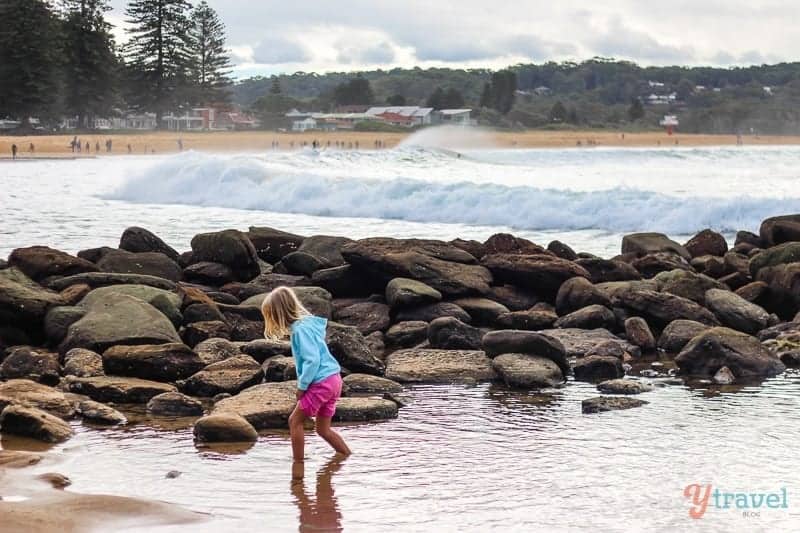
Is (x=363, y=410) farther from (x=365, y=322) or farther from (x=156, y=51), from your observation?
(x=156, y=51)

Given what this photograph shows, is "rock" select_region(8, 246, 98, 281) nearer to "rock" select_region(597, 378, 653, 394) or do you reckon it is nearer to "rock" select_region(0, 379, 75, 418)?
"rock" select_region(0, 379, 75, 418)

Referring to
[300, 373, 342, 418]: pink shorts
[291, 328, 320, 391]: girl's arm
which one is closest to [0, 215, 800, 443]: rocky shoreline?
[300, 373, 342, 418]: pink shorts

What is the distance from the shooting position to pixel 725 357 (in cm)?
1070

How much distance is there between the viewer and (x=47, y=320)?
1141cm

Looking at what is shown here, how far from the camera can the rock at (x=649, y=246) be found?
1641 cm

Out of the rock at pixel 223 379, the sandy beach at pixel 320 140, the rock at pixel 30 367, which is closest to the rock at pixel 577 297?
the rock at pixel 223 379

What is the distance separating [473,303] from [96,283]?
4.02 m

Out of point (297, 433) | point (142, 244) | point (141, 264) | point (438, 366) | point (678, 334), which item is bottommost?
point (438, 366)

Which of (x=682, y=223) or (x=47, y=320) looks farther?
(x=682, y=223)

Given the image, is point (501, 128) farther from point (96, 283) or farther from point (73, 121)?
point (96, 283)

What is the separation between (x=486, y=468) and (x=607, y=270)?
7.55 meters

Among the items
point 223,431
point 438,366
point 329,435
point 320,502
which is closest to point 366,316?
point 438,366

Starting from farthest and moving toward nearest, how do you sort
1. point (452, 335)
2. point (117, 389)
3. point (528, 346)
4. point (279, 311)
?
point (452, 335) → point (528, 346) → point (117, 389) → point (279, 311)

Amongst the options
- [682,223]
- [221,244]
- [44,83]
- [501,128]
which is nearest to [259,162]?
[682,223]
